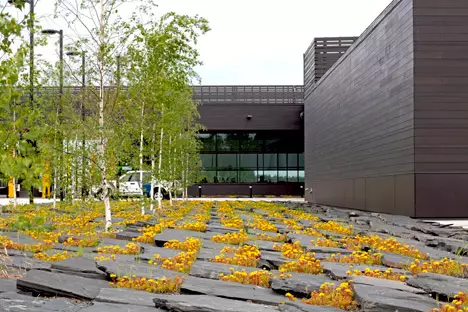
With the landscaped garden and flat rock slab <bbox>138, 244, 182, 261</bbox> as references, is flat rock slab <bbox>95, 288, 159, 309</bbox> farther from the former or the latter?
flat rock slab <bbox>138, 244, 182, 261</bbox>

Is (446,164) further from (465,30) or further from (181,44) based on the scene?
(181,44)

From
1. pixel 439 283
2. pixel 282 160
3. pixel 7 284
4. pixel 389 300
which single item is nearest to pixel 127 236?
pixel 7 284

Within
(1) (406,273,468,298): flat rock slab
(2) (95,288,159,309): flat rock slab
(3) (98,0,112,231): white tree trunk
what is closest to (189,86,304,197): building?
(3) (98,0,112,231): white tree trunk

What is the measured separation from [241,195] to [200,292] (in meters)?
42.0

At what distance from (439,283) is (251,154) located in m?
42.3

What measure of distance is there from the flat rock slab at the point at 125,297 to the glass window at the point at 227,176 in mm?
42562

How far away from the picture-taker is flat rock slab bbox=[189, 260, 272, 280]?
7.42 m

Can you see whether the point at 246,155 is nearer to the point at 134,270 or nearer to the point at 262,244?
the point at 262,244

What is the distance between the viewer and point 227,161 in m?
49.2

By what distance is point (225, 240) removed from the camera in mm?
11367

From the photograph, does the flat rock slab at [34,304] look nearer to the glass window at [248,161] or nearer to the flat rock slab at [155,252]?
the flat rock slab at [155,252]

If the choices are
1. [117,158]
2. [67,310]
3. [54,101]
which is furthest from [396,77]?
[67,310]

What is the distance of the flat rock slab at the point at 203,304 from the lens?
5453 mm

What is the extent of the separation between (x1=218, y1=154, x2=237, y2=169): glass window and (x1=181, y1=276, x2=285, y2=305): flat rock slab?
138ft
